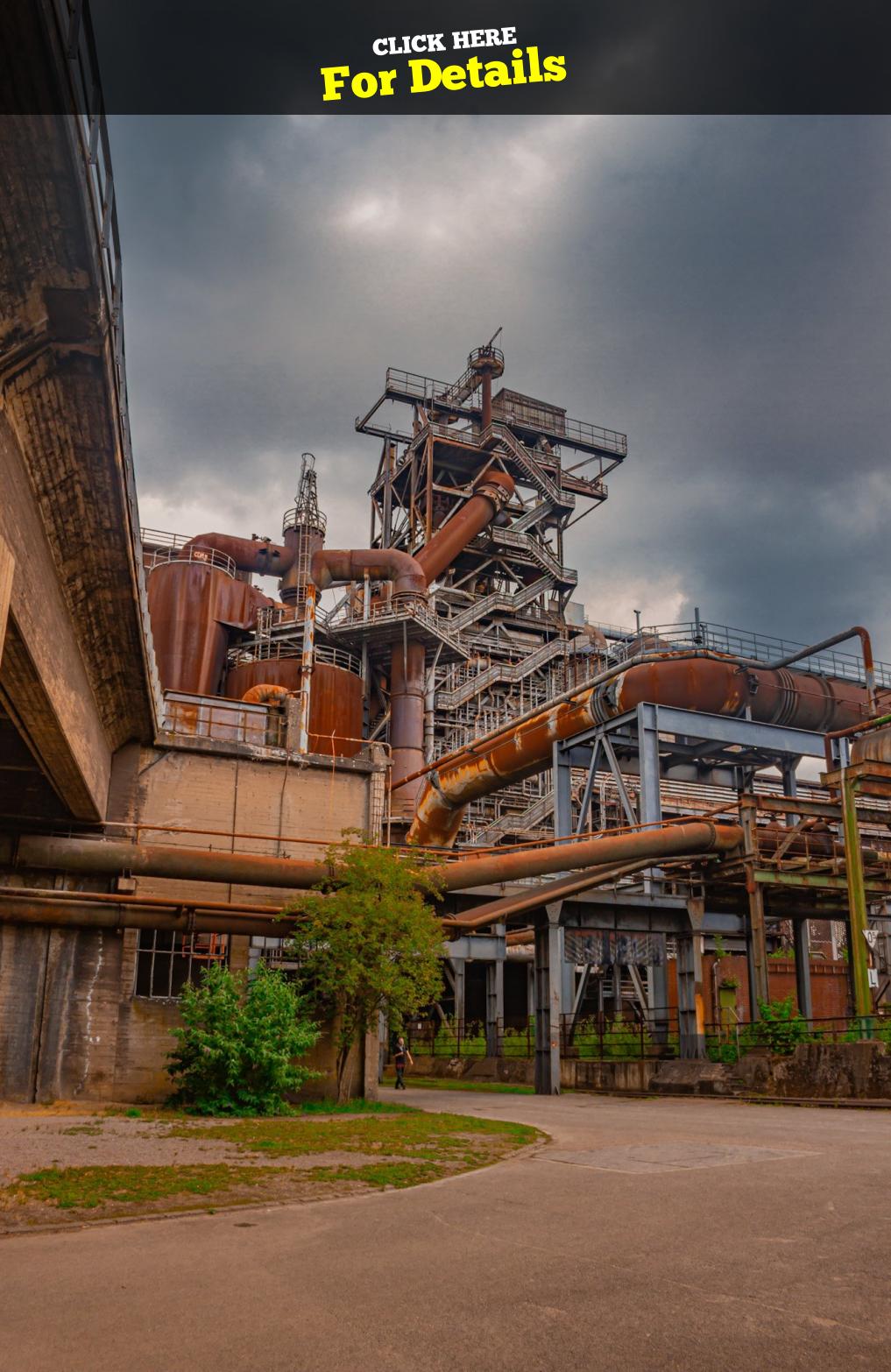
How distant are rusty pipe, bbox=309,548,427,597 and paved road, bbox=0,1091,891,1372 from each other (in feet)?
125

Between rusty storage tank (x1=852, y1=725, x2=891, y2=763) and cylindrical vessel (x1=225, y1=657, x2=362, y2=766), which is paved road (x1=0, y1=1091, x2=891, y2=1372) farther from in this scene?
cylindrical vessel (x1=225, y1=657, x2=362, y2=766)

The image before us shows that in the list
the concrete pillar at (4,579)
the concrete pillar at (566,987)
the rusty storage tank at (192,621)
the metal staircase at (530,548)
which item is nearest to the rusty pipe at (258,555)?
the rusty storage tank at (192,621)

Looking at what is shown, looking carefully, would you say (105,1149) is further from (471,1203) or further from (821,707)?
(821,707)

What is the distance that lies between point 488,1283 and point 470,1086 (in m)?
23.4

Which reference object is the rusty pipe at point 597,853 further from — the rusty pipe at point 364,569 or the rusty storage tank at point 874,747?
the rusty pipe at point 364,569

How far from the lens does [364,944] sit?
16.8 metres

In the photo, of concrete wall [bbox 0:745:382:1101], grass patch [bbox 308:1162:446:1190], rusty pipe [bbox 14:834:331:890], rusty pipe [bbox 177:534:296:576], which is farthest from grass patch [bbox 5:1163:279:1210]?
rusty pipe [bbox 177:534:296:576]

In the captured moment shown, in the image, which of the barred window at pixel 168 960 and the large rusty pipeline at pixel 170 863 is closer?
the large rusty pipeline at pixel 170 863

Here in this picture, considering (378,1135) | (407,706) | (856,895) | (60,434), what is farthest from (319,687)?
(60,434)

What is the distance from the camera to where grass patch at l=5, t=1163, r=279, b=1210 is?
763 cm

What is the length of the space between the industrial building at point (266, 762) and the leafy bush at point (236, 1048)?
5.54 feet

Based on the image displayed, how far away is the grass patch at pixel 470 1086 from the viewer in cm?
2427

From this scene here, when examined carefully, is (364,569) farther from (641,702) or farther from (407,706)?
(641,702)

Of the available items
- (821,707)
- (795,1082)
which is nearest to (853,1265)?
(795,1082)
